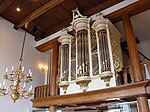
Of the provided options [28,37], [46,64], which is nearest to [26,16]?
[28,37]

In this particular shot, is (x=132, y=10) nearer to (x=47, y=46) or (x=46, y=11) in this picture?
(x=46, y=11)

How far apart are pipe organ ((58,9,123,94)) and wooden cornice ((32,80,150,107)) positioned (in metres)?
0.19

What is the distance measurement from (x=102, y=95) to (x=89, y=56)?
120 cm

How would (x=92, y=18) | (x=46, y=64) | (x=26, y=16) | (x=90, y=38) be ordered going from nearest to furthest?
1. (x=90, y=38)
2. (x=92, y=18)
3. (x=26, y=16)
4. (x=46, y=64)

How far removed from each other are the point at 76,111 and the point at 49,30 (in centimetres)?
361

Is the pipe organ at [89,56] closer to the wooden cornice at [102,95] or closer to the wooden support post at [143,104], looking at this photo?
the wooden cornice at [102,95]

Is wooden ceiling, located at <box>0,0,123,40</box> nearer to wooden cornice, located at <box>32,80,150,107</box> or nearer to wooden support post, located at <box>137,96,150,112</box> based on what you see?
wooden cornice, located at <box>32,80,150,107</box>

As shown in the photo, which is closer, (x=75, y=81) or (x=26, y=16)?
(x=75, y=81)

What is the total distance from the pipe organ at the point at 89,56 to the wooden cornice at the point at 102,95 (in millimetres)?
186


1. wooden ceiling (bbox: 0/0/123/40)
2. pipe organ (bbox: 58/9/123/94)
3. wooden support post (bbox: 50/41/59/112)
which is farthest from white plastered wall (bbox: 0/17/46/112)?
pipe organ (bbox: 58/9/123/94)

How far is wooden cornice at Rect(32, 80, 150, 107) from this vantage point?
13.0 feet

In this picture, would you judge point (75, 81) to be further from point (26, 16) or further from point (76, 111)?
point (26, 16)

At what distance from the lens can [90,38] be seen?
17.2 ft

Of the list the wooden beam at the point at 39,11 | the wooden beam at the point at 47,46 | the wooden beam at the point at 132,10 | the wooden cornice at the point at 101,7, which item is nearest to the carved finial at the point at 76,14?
the wooden cornice at the point at 101,7
